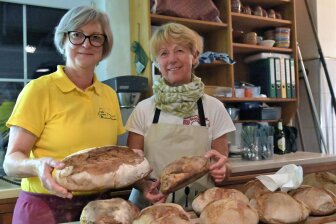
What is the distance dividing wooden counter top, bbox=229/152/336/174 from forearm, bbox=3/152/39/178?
131 centimetres

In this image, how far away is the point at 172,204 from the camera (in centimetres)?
77

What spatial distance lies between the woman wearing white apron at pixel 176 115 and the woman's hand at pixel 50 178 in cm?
51

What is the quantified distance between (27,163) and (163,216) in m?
0.39

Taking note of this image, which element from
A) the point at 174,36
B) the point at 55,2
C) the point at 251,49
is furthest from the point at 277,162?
the point at 55,2

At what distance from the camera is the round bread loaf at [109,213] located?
72 centimetres

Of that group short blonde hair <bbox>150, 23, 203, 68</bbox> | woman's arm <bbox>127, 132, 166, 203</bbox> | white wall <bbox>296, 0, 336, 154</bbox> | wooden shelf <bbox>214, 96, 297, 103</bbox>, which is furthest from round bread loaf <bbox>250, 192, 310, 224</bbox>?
white wall <bbox>296, 0, 336, 154</bbox>

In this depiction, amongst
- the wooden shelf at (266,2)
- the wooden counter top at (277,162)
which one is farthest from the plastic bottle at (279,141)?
the wooden shelf at (266,2)

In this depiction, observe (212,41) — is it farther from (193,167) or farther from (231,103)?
(193,167)

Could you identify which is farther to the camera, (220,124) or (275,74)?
(275,74)

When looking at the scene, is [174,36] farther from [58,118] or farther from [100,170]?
[100,170]

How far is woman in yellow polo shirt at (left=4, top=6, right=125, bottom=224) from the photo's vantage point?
0.95 meters

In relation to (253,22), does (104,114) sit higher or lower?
lower

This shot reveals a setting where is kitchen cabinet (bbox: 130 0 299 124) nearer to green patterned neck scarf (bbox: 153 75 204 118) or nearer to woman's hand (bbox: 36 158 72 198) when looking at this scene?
green patterned neck scarf (bbox: 153 75 204 118)

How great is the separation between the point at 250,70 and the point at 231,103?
419mm
